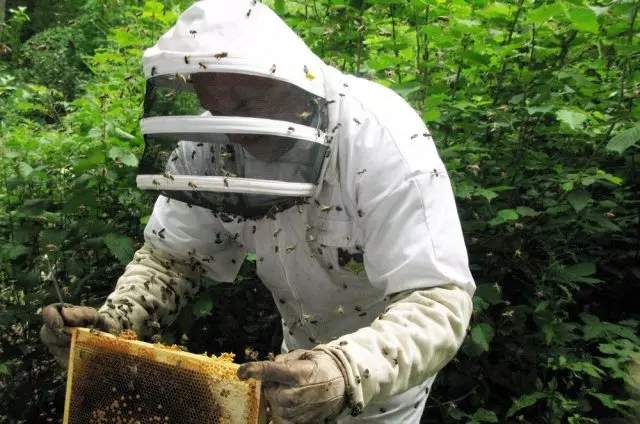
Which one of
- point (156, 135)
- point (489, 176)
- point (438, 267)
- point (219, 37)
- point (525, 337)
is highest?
point (219, 37)

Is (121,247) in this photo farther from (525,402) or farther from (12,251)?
(525,402)

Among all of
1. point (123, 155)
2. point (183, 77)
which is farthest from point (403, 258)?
point (123, 155)

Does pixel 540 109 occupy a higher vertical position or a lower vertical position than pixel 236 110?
lower

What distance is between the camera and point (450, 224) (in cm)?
194

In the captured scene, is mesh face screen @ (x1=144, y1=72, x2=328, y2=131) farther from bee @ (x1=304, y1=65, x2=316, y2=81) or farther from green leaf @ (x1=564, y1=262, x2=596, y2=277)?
green leaf @ (x1=564, y1=262, x2=596, y2=277)

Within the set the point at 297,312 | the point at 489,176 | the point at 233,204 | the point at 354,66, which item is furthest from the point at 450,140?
the point at 233,204

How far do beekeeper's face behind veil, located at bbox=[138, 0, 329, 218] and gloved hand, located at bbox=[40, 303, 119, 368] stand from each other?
1.84 ft

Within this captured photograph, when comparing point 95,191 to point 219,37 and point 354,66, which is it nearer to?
point 219,37

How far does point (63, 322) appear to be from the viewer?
6.98 ft

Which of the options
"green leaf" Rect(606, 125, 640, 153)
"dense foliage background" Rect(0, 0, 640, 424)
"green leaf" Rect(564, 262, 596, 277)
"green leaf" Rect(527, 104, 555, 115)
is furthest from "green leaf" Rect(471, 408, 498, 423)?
"green leaf" Rect(527, 104, 555, 115)

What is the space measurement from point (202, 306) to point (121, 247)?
0.58m

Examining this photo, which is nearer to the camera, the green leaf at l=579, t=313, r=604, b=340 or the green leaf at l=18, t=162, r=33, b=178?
the green leaf at l=579, t=313, r=604, b=340

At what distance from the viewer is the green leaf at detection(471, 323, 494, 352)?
2.96m

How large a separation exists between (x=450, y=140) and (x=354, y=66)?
3.71 feet
